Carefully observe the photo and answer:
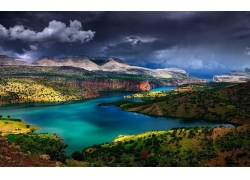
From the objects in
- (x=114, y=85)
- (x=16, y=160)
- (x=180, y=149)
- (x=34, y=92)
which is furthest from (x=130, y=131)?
(x=114, y=85)

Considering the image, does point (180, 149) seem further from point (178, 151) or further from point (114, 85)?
point (114, 85)

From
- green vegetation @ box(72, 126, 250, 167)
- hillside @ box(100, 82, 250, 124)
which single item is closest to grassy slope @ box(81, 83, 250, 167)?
green vegetation @ box(72, 126, 250, 167)

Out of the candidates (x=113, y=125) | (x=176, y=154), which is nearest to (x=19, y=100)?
(x=113, y=125)

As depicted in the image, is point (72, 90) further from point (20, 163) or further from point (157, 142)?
point (20, 163)

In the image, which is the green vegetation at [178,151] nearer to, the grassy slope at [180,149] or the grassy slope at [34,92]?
the grassy slope at [180,149]

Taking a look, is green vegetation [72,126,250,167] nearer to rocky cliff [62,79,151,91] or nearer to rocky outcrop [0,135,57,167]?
rocky outcrop [0,135,57,167]

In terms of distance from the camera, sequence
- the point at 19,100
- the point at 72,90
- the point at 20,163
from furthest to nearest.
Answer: the point at 72,90 → the point at 19,100 → the point at 20,163

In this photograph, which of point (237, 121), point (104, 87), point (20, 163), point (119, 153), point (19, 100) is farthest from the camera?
point (104, 87)
